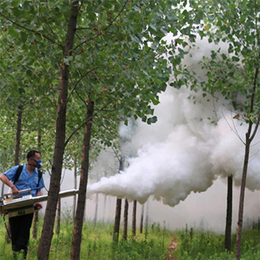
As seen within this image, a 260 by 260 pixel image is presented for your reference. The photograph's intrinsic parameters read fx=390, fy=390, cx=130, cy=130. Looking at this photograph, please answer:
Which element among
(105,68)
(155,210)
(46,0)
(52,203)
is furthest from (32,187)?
(155,210)

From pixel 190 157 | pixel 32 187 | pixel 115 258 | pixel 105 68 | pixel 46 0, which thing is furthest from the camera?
pixel 190 157

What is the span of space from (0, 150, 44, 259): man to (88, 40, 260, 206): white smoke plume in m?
2.57

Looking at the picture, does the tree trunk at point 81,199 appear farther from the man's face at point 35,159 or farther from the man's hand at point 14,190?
the man's hand at point 14,190

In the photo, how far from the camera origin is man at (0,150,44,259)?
652cm

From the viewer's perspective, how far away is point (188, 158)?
429 inches

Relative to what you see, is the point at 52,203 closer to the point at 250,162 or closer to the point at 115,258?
the point at 115,258

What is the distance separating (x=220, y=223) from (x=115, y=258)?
11.8m

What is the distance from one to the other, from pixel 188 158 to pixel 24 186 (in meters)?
5.50

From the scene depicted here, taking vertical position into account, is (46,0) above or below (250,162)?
above

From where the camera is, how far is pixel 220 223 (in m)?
19.4

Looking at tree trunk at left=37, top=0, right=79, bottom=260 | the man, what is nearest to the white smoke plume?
the man

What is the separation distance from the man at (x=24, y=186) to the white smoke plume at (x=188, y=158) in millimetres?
2566

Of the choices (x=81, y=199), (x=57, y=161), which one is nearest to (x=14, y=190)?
(x=81, y=199)

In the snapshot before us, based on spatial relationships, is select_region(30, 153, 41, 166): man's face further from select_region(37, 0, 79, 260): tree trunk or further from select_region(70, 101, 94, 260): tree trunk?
select_region(37, 0, 79, 260): tree trunk
